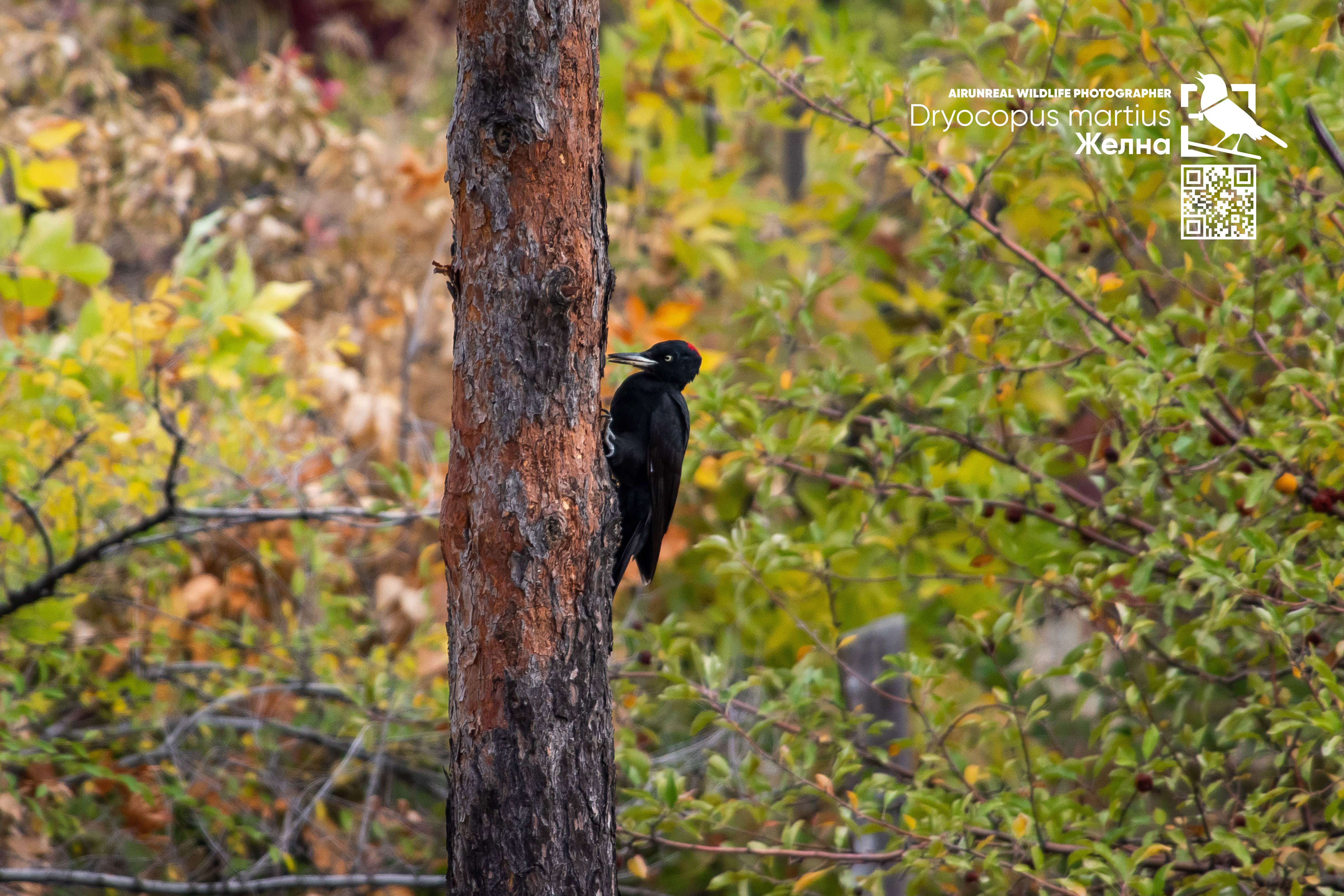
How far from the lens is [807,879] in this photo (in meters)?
2.52

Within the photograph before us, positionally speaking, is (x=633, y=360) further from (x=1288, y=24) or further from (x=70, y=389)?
(x=1288, y=24)

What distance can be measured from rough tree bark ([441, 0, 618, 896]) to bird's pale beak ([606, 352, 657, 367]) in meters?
0.72

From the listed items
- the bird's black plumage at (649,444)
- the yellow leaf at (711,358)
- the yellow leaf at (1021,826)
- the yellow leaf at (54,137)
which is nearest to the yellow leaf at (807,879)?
the yellow leaf at (1021,826)

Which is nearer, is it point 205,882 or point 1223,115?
point 1223,115

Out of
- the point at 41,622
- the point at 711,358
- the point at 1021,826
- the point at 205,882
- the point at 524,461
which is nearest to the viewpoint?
the point at 524,461

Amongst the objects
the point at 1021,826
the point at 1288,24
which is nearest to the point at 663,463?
the point at 1021,826

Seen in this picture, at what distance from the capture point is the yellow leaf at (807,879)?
2.53m

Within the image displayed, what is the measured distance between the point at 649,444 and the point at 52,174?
1.94 metres

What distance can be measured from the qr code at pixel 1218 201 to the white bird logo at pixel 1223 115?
10cm

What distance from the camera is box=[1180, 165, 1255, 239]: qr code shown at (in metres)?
2.78

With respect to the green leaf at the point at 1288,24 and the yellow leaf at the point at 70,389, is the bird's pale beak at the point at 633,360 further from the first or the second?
the green leaf at the point at 1288,24

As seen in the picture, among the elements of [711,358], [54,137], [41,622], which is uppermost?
[54,137]

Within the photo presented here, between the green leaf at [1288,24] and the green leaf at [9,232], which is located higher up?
the green leaf at [1288,24]

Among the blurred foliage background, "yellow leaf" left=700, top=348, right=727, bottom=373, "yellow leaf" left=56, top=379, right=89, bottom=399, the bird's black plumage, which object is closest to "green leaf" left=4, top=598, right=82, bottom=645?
the blurred foliage background
